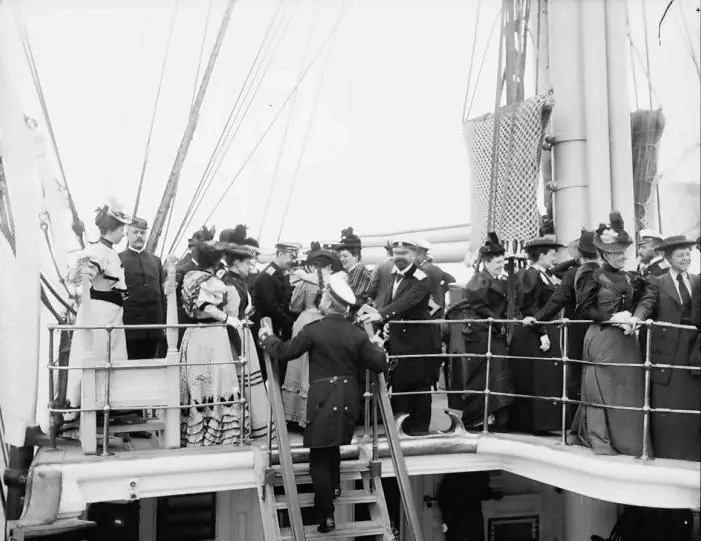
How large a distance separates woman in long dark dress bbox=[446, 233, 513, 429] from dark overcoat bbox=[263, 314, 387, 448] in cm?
136

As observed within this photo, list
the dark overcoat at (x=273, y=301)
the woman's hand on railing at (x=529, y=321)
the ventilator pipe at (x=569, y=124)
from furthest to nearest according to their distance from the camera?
the ventilator pipe at (x=569, y=124) < the dark overcoat at (x=273, y=301) < the woman's hand on railing at (x=529, y=321)

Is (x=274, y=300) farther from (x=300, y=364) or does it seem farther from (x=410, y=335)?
(x=410, y=335)

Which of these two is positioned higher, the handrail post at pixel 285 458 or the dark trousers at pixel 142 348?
the dark trousers at pixel 142 348

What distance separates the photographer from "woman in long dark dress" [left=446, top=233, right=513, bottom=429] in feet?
17.6

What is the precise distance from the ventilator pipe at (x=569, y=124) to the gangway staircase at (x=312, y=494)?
9.89ft

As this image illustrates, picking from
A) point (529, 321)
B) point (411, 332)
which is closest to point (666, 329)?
point (529, 321)

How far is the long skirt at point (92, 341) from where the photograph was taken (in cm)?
447

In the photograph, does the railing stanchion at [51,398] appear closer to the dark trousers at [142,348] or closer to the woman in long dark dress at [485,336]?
the dark trousers at [142,348]

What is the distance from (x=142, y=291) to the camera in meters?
5.30

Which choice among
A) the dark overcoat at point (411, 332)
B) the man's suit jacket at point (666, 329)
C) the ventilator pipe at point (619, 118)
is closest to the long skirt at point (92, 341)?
the dark overcoat at point (411, 332)

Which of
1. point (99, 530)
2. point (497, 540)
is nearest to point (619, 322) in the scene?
point (497, 540)

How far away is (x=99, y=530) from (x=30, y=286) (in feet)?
6.41

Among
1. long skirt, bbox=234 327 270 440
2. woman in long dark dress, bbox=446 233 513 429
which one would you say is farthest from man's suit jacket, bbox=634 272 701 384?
long skirt, bbox=234 327 270 440

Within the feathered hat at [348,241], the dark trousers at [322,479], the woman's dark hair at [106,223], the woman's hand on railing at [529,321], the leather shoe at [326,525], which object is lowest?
the leather shoe at [326,525]
